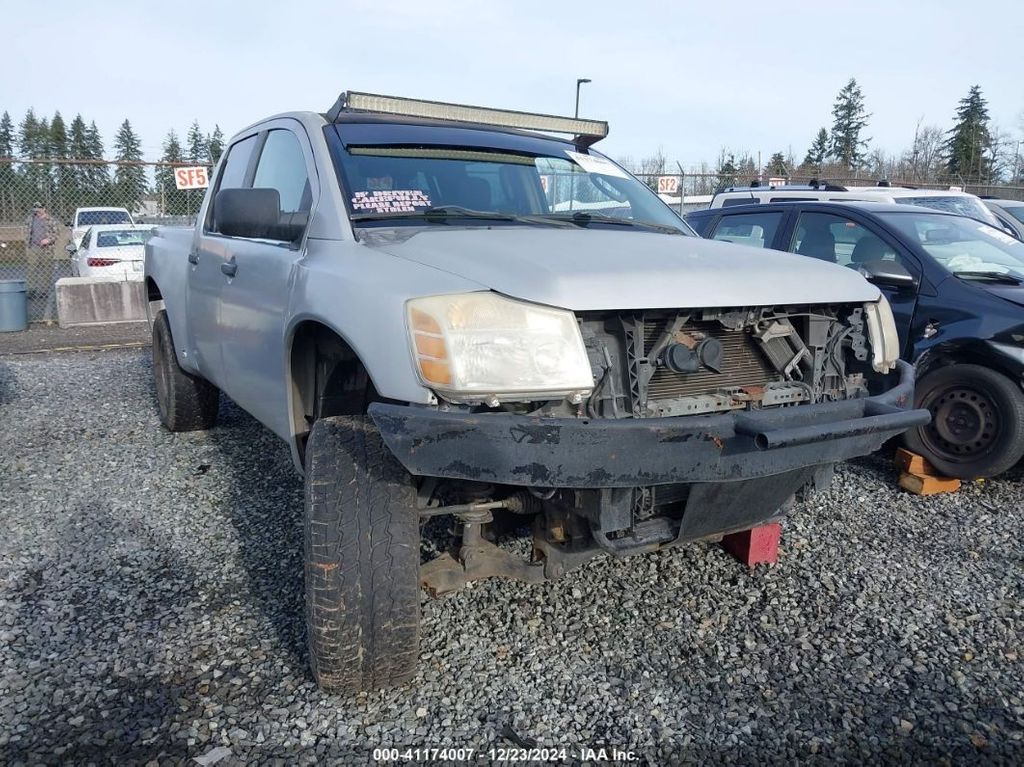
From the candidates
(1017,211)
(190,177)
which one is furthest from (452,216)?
(1017,211)

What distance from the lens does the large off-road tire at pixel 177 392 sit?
17.2 feet

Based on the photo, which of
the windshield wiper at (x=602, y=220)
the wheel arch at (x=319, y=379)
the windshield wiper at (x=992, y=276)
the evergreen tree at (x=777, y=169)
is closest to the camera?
the wheel arch at (x=319, y=379)

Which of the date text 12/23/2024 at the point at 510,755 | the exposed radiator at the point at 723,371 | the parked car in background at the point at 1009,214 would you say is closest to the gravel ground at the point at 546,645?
the date text 12/23/2024 at the point at 510,755

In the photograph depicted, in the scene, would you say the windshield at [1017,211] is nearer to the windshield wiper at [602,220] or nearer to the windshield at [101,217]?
the windshield wiper at [602,220]

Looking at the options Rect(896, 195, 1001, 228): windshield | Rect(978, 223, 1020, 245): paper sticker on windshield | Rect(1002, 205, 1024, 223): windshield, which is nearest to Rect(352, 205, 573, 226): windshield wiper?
Rect(978, 223, 1020, 245): paper sticker on windshield

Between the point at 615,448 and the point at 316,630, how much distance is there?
1.07 meters

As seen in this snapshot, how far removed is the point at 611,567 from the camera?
136 inches

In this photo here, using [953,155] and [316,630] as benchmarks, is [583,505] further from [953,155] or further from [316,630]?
[953,155]

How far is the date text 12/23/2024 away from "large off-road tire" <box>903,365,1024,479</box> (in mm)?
2961

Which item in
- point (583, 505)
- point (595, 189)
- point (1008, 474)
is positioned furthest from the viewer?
point (1008, 474)

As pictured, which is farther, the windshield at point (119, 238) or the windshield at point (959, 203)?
the windshield at point (119, 238)

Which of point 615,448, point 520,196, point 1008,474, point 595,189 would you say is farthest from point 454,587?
point 1008,474

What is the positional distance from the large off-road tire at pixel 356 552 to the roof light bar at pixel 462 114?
145 cm

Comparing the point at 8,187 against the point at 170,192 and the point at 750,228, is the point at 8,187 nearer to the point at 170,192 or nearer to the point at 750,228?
the point at 170,192
